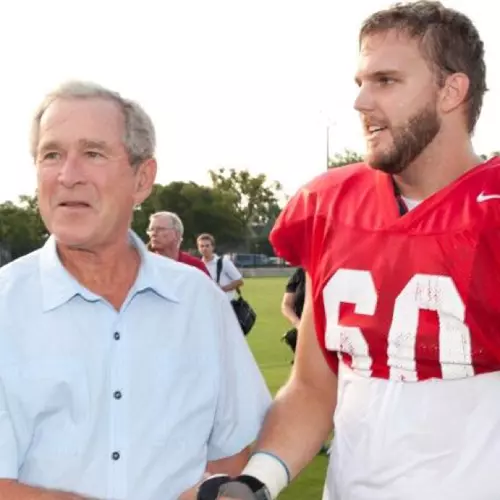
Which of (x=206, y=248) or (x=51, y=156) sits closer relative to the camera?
(x=51, y=156)

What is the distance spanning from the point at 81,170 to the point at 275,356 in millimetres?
11696

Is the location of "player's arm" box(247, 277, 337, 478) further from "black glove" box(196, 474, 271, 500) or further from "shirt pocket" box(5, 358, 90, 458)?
"shirt pocket" box(5, 358, 90, 458)

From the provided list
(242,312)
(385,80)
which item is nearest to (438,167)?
(385,80)

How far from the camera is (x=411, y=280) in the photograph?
246 cm

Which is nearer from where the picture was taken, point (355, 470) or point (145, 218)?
point (355, 470)

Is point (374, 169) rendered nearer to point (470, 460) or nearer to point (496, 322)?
point (496, 322)

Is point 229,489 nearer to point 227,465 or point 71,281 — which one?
point 227,465

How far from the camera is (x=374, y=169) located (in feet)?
8.75

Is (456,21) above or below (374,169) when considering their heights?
above

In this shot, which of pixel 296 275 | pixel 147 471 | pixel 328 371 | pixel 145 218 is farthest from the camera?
pixel 145 218

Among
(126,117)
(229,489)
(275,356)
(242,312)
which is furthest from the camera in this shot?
(275,356)

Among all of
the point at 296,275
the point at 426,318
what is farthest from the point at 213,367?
the point at 296,275

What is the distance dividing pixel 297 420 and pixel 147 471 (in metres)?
0.51

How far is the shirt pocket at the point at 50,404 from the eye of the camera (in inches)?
90.2
